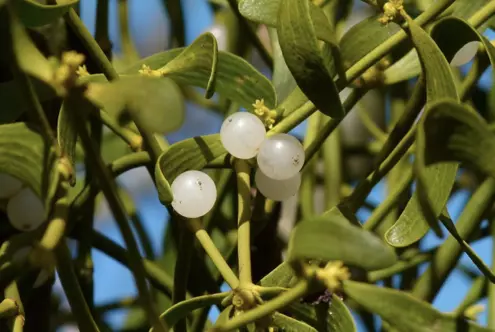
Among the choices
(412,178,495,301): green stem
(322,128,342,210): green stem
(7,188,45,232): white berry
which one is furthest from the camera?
(322,128,342,210): green stem

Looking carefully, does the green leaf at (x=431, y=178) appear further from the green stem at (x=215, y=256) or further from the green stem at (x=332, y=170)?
the green stem at (x=332, y=170)

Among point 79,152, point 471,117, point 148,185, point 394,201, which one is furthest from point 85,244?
point 148,185

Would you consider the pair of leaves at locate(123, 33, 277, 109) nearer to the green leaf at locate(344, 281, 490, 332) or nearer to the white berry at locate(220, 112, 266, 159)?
the white berry at locate(220, 112, 266, 159)

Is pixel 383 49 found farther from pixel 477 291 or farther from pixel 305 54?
pixel 477 291

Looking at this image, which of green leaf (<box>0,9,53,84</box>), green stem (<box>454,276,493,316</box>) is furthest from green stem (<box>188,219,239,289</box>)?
green stem (<box>454,276,493,316</box>)

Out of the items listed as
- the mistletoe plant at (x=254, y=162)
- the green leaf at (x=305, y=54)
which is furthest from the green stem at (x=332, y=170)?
the green leaf at (x=305, y=54)

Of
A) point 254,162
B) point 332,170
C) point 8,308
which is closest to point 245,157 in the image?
point 254,162
